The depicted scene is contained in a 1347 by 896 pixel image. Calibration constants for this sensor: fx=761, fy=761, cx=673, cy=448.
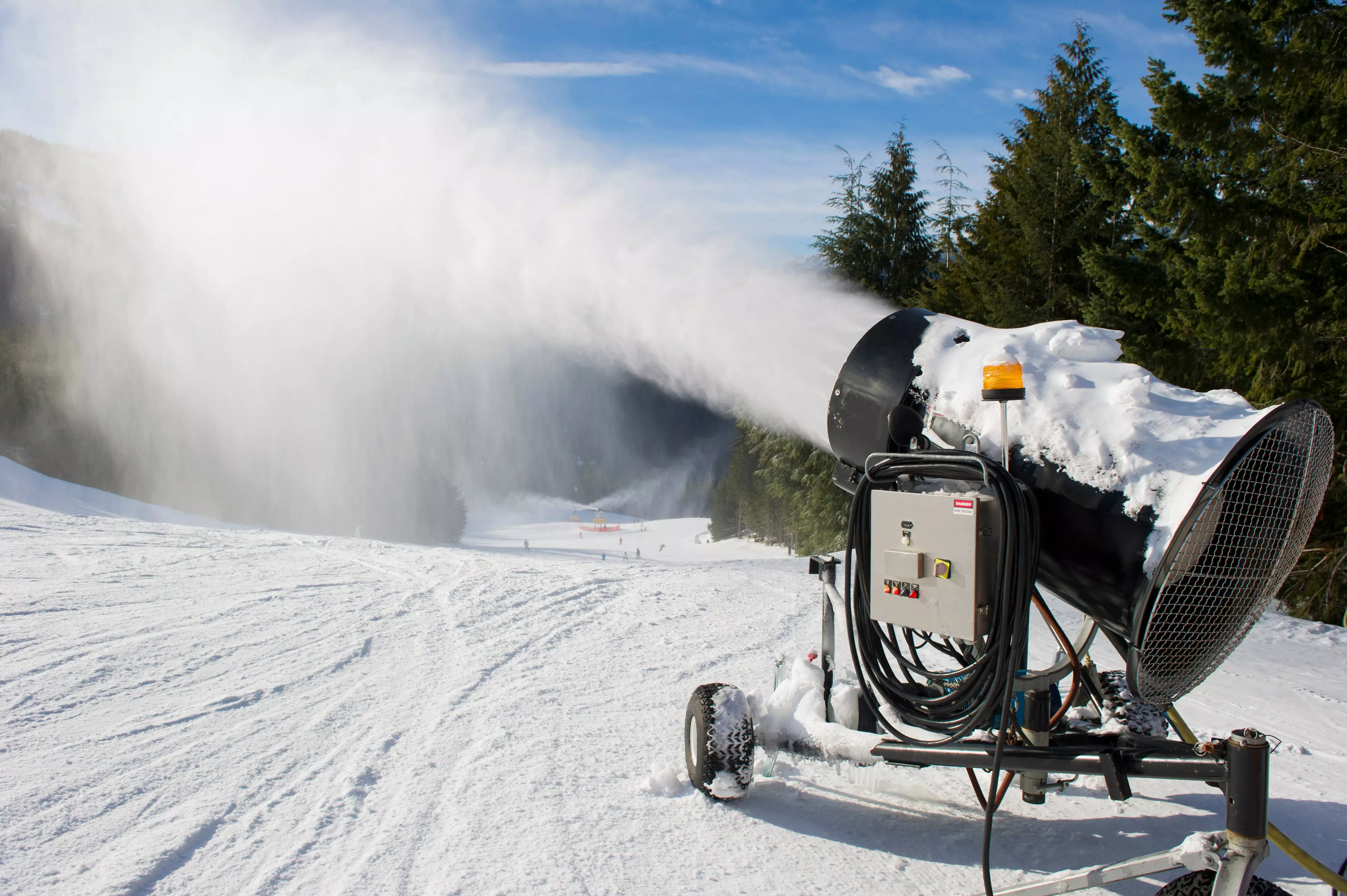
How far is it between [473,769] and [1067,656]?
2.55 meters

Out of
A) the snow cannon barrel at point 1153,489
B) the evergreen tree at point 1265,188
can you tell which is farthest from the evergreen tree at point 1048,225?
the snow cannon barrel at point 1153,489

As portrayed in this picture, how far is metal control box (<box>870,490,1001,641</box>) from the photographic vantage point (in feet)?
8.18

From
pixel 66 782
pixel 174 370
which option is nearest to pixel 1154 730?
pixel 66 782

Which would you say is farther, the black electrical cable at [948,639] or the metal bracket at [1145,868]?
the black electrical cable at [948,639]

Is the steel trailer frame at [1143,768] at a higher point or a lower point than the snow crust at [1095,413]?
lower

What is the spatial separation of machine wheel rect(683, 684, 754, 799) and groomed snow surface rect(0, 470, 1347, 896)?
128 mm

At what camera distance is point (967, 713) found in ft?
8.82

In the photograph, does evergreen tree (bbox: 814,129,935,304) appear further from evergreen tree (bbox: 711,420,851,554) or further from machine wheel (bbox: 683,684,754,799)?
machine wheel (bbox: 683,684,754,799)

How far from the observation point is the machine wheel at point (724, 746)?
10.2ft

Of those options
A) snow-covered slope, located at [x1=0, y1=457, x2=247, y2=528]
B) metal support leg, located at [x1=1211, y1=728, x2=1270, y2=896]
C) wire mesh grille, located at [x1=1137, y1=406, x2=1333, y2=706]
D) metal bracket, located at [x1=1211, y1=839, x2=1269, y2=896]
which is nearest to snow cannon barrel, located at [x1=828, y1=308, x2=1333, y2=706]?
wire mesh grille, located at [x1=1137, y1=406, x2=1333, y2=706]

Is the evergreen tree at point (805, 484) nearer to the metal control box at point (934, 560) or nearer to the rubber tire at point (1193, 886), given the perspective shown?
the metal control box at point (934, 560)

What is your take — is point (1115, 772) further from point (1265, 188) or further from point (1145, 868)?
point (1265, 188)

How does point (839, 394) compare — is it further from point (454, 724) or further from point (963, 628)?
point (454, 724)

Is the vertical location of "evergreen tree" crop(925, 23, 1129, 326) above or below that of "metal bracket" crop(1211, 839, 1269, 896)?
above
